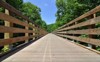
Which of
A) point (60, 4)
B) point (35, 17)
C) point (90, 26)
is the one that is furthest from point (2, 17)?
point (35, 17)

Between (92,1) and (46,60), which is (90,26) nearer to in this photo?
(46,60)

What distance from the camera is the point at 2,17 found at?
4.55 metres

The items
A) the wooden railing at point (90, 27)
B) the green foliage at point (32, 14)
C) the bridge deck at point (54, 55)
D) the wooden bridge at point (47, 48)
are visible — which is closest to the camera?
the bridge deck at point (54, 55)

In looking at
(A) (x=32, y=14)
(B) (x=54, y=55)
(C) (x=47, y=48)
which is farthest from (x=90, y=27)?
(A) (x=32, y=14)

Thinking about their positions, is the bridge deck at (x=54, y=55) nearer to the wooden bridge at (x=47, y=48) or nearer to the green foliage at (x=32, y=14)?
the wooden bridge at (x=47, y=48)

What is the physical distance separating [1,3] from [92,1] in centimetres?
1635

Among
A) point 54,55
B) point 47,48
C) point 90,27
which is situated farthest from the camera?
point 47,48

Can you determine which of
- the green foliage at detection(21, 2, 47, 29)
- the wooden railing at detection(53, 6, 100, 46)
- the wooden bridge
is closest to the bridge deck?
the wooden bridge

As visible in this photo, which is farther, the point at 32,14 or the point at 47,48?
the point at 32,14

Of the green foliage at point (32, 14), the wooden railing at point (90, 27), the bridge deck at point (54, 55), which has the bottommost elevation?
the bridge deck at point (54, 55)

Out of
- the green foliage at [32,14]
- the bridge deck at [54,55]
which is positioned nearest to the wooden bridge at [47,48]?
the bridge deck at [54,55]

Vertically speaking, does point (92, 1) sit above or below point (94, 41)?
above

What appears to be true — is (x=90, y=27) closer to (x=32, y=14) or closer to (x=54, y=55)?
(x=54, y=55)

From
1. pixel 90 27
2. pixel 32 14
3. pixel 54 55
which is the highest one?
pixel 32 14
